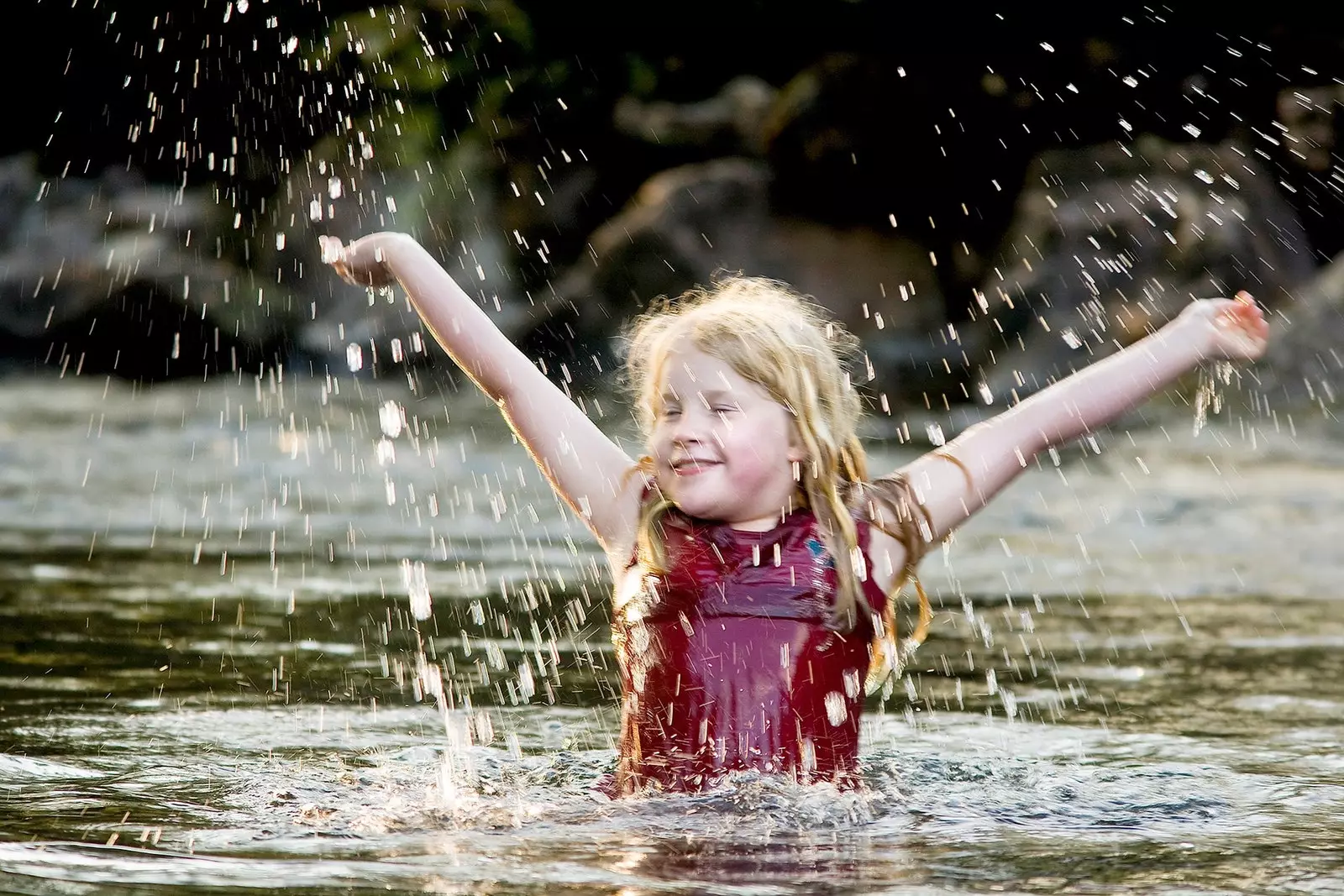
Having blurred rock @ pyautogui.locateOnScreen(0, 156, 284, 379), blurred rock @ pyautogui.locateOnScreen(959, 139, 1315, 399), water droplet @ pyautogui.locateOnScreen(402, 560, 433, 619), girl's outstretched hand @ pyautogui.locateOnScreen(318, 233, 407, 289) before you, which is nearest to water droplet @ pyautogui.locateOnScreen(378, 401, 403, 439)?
blurred rock @ pyautogui.locateOnScreen(0, 156, 284, 379)

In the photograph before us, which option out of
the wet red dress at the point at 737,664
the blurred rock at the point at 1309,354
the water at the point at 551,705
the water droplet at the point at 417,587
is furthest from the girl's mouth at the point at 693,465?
the blurred rock at the point at 1309,354

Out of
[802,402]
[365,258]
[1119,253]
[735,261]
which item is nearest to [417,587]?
[365,258]

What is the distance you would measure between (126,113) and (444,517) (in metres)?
12.5

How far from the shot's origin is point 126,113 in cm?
1864

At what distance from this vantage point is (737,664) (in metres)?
3.15

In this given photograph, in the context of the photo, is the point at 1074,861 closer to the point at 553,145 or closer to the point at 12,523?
the point at 12,523

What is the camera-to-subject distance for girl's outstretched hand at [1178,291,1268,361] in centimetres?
341

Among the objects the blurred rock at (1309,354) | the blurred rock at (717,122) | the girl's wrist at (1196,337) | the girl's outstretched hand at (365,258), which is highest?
the blurred rock at (717,122)

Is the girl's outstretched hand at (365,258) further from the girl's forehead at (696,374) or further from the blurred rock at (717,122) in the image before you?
the blurred rock at (717,122)

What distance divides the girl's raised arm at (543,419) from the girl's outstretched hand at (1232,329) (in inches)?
43.0

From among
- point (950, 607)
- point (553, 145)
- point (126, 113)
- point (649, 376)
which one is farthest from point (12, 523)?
point (126, 113)

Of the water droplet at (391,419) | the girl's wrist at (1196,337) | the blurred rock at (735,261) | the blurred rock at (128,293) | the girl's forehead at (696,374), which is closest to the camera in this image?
the girl's forehead at (696,374)

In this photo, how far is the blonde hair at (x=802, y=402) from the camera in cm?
328

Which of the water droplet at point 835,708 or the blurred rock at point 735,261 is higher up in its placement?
the blurred rock at point 735,261
